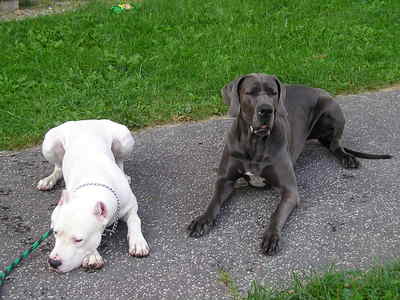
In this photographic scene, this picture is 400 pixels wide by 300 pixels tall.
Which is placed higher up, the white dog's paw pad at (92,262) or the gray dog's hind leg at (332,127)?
the gray dog's hind leg at (332,127)

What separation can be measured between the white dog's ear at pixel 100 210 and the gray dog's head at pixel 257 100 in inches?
53.9

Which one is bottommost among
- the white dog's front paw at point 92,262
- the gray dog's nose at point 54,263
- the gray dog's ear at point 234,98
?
the white dog's front paw at point 92,262

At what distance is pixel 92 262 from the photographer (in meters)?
3.88

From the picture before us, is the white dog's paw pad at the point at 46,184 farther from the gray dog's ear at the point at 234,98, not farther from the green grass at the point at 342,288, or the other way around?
the green grass at the point at 342,288

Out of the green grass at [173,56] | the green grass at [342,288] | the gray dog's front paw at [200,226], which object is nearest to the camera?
the green grass at [342,288]

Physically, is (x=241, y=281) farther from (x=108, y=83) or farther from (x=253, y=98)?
(x=108, y=83)

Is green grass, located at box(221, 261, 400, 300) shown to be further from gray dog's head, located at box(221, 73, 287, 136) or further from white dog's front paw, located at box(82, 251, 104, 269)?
gray dog's head, located at box(221, 73, 287, 136)

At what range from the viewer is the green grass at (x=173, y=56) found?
20.9 ft

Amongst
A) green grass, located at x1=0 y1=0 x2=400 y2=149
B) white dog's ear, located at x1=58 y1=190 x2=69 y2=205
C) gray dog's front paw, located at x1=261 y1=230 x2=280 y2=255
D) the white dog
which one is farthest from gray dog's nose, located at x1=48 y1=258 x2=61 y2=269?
green grass, located at x1=0 y1=0 x2=400 y2=149

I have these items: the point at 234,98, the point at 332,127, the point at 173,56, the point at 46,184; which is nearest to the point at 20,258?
the point at 46,184

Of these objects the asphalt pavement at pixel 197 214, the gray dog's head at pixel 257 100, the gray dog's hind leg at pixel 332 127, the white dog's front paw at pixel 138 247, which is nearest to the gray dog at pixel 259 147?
the gray dog's head at pixel 257 100

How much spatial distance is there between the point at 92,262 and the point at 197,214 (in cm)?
101

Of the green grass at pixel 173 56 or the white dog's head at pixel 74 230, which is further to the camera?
the green grass at pixel 173 56

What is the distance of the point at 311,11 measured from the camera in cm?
881
